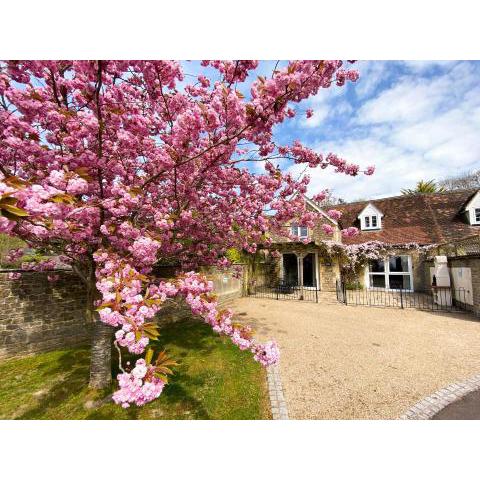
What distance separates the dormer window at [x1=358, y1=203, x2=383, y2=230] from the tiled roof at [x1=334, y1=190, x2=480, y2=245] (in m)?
0.44

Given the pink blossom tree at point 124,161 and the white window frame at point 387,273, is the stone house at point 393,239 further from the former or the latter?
the pink blossom tree at point 124,161

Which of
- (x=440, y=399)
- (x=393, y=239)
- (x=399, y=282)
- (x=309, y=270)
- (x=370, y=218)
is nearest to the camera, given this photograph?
(x=440, y=399)

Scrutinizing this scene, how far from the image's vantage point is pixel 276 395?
4.42 m

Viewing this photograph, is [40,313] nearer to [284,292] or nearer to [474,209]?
[284,292]

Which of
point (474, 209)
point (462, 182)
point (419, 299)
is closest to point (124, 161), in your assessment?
point (419, 299)

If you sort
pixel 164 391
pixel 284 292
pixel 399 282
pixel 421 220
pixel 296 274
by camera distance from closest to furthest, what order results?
1. pixel 164 391
2. pixel 399 282
3. pixel 284 292
4. pixel 421 220
5. pixel 296 274

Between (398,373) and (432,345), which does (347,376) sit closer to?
(398,373)

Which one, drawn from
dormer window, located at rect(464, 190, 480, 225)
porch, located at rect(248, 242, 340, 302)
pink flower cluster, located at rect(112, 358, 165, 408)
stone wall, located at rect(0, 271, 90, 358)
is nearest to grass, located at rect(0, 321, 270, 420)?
stone wall, located at rect(0, 271, 90, 358)

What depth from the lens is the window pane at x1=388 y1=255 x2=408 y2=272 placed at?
15797 mm

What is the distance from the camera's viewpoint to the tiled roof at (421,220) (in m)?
15.7

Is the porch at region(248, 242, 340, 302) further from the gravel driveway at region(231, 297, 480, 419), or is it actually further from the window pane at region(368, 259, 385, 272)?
the gravel driveway at region(231, 297, 480, 419)

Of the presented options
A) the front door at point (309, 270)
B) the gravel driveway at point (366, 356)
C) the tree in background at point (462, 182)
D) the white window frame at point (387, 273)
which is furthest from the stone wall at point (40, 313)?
the tree in background at point (462, 182)

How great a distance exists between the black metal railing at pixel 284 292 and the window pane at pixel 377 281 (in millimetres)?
3965

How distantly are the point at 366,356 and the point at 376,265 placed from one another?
1249cm
